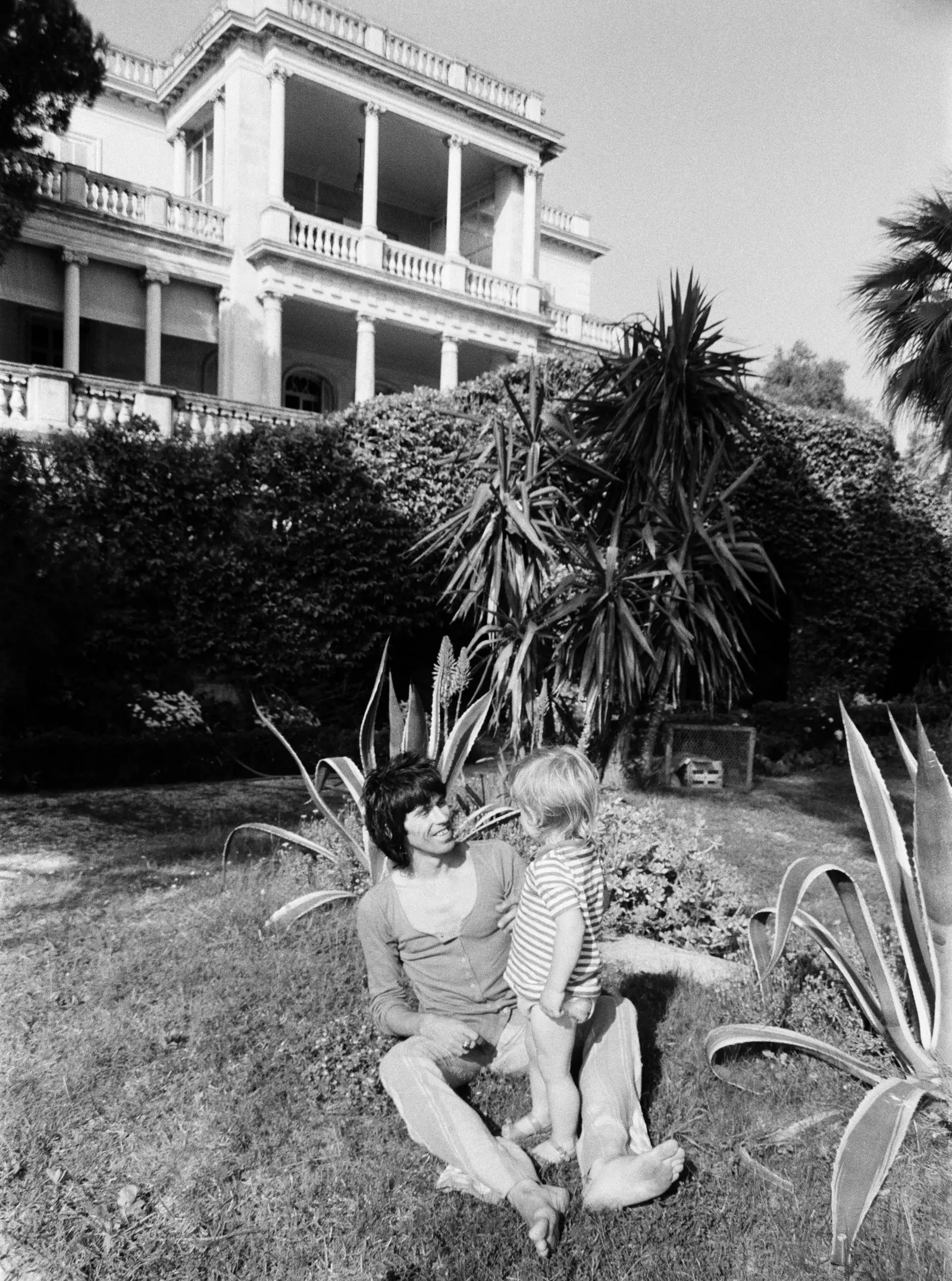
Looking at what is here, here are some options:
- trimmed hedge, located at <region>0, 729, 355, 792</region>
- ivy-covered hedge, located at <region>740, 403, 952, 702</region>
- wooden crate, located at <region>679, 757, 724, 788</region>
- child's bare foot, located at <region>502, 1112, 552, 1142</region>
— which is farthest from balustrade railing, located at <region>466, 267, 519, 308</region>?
child's bare foot, located at <region>502, 1112, 552, 1142</region>

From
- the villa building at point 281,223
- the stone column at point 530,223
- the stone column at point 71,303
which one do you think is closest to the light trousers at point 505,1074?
the villa building at point 281,223

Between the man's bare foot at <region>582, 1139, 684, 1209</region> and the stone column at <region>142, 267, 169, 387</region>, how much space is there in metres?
17.2

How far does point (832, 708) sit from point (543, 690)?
868cm

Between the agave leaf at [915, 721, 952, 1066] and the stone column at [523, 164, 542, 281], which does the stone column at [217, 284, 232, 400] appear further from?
the agave leaf at [915, 721, 952, 1066]

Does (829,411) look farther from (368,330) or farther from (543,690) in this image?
(543,690)

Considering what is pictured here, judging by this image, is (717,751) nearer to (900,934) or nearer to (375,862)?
(375,862)

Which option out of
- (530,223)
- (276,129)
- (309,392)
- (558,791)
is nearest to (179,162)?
(276,129)

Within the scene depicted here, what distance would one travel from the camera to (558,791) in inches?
103

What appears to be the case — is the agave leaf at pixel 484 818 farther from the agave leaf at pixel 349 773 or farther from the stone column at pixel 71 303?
the stone column at pixel 71 303

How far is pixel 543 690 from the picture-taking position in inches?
221

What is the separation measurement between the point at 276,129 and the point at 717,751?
14.5 metres

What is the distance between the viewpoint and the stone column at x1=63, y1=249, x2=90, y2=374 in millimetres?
16891

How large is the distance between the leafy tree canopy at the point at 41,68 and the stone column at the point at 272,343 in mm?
7106

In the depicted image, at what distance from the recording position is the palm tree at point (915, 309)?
28.2ft
